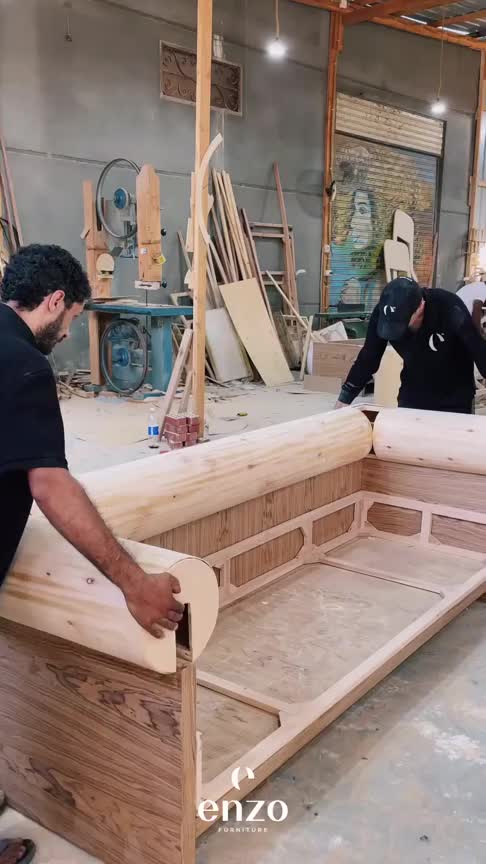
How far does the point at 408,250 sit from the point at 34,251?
11089 millimetres

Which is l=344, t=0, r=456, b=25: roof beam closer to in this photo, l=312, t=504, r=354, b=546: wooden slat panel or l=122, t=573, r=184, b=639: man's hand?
l=312, t=504, r=354, b=546: wooden slat panel

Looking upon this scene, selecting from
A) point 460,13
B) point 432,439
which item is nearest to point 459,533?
point 432,439

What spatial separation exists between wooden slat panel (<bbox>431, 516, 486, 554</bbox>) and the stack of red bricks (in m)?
2.48

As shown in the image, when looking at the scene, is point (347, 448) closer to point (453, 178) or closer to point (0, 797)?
point (0, 797)

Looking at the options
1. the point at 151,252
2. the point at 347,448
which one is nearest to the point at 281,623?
the point at 347,448

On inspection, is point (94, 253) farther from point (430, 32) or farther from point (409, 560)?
point (430, 32)

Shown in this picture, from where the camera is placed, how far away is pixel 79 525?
1.35 metres

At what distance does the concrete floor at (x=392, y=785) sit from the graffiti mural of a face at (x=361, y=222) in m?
9.23

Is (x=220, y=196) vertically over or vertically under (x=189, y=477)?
over

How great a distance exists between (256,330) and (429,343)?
5777mm

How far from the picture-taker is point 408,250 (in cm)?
1190

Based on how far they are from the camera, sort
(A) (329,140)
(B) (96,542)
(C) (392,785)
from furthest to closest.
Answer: (A) (329,140) → (C) (392,785) → (B) (96,542)

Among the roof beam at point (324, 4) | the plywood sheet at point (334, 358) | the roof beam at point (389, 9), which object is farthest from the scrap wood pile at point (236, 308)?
the roof beam at point (389, 9)

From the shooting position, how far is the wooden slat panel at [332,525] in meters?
3.18
